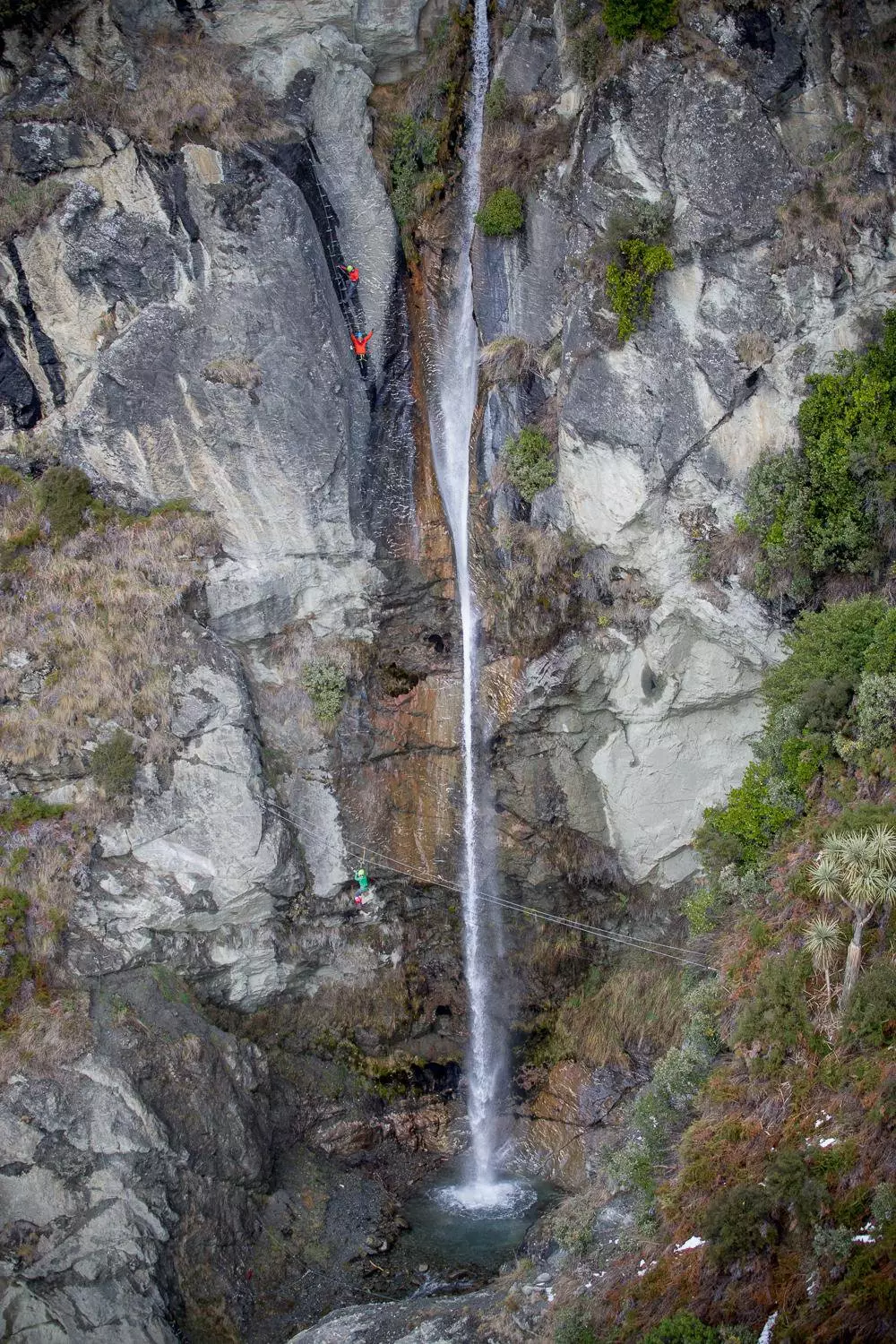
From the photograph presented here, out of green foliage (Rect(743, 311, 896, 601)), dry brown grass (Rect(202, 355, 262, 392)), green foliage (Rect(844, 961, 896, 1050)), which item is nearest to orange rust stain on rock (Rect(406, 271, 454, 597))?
dry brown grass (Rect(202, 355, 262, 392))

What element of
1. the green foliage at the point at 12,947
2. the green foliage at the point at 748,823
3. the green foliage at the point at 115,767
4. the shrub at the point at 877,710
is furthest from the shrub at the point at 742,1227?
the green foliage at the point at 115,767

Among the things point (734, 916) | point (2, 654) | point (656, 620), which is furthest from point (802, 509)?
point (2, 654)

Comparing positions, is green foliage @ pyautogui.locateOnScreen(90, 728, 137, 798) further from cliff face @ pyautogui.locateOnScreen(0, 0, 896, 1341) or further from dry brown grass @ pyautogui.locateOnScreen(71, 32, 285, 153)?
dry brown grass @ pyautogui.locateOnScreen(71, 32, 285, 153)

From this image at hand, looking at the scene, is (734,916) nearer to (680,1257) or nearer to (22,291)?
(680,1257)

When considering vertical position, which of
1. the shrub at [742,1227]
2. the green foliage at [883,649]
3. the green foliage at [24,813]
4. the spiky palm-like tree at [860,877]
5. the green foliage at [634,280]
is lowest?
the shrub at [742,1227]

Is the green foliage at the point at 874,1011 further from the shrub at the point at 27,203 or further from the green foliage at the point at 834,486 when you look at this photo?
the shrub at the point at 27,203

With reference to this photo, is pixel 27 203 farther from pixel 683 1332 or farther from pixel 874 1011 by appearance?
pixel 683 1332
